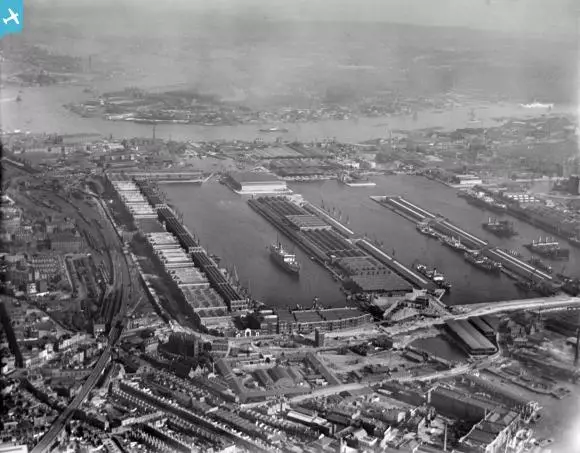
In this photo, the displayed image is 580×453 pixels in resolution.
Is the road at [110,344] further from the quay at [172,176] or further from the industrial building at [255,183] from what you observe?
the quay at [172,176]

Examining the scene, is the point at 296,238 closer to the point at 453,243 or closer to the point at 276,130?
the point at 453,243

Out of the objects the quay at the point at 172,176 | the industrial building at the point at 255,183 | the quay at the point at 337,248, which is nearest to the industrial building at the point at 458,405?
the quay at the point at 337,248

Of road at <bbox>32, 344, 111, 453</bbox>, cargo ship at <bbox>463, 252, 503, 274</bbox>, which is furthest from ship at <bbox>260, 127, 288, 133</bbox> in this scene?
road at <bbox>32, 344, 111, 453</bbox>

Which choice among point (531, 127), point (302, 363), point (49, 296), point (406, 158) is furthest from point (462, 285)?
point (531, 127)

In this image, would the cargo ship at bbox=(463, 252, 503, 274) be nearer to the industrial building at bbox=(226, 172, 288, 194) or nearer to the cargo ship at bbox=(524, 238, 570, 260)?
the cargo ship at bbox=(524, 238, 570, 260)

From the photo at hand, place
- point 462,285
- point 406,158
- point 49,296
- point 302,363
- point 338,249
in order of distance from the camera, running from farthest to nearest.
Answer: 1. point 406,158
2. point 338,249
3. point 462,285
4. point 49,296
5. point 302,363

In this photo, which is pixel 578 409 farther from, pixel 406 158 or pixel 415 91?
pixel 415 91
